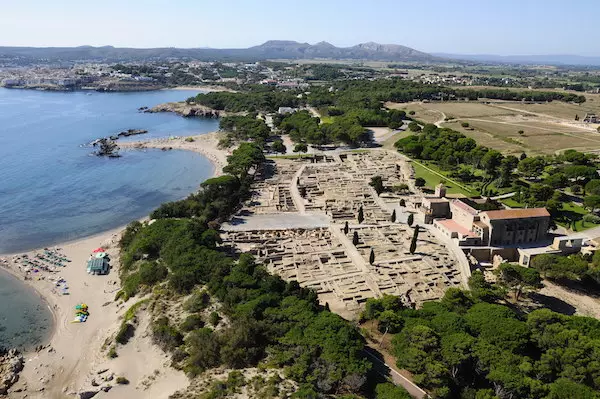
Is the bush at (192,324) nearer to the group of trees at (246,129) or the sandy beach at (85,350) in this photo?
the sandy beach at (85,350)

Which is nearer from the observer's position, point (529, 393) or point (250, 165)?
point (529, 393)

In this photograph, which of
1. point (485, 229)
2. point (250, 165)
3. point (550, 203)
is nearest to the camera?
point (485, 229)

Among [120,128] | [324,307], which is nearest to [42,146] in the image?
[120,128]

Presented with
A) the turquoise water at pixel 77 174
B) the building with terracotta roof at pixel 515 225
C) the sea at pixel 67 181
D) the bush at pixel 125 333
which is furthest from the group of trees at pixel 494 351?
the turquoise water at pixel 77 174

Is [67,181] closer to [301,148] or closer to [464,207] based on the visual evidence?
[301,148]

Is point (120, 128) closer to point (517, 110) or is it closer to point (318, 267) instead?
point (318, 267)

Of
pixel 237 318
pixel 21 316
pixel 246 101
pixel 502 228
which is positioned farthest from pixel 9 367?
pixel 246 101

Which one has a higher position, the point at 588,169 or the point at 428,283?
the point at 588,169
